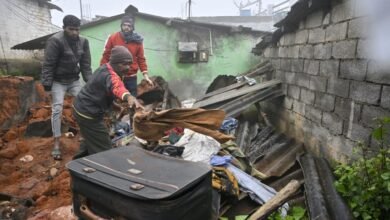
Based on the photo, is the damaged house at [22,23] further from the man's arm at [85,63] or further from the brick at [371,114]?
the brick at [371,114]

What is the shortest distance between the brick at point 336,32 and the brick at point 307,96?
91cm

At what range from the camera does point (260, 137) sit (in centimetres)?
580

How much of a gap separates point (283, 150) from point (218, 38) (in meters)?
7.20

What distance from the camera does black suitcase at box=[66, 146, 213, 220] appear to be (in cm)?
200

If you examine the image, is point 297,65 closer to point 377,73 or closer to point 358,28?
point 358,28

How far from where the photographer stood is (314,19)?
14.9ft

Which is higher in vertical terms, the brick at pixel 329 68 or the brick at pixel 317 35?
the brick at pixel 317 35

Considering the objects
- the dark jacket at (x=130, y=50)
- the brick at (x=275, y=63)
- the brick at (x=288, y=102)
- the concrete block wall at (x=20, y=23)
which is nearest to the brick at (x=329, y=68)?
the brick at (x=288, y=102)

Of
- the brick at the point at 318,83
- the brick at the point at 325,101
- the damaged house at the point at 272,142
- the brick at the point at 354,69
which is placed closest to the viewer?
the damaged house at the point at 272,142

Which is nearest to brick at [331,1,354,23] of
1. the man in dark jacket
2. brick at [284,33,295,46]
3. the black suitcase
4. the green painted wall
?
brick at [284,33,295,46]

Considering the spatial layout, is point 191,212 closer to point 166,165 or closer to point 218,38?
point 166,165

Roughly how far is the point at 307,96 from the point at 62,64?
4007mm

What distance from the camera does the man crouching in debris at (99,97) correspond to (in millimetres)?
3338

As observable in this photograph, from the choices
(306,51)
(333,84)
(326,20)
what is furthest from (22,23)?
(333,84)
